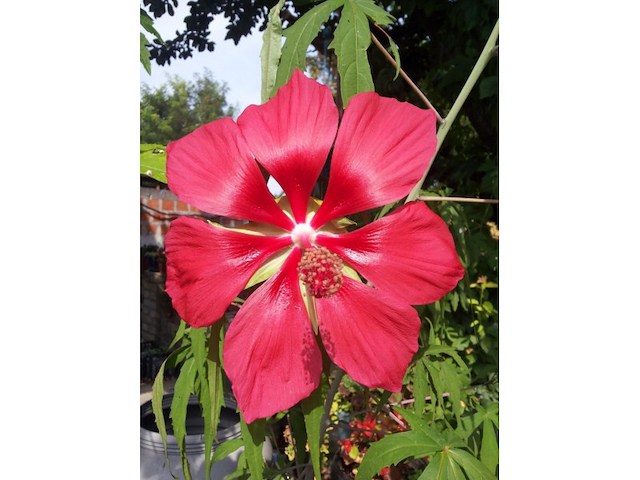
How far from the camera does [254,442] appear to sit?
1.18 feet

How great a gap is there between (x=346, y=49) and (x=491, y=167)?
91cm

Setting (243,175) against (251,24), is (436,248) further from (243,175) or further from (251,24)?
(251,24)

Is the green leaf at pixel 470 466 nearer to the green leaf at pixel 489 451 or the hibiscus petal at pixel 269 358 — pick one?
the green leaf at pixel 489 451

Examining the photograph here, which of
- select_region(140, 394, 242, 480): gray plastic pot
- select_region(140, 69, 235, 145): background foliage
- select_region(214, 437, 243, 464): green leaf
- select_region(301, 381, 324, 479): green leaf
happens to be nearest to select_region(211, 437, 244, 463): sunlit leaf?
select_region(214, 437, 243, 464): green leaf

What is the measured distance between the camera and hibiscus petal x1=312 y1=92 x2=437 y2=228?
292mm

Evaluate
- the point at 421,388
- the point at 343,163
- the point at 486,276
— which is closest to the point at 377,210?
the point at 343,163

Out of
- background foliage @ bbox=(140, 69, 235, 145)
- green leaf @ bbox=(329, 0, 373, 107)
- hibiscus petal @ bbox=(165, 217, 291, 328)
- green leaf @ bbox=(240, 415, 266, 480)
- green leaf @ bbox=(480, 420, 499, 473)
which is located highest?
background foliage @ bbox=(140, 69, 235, 145)

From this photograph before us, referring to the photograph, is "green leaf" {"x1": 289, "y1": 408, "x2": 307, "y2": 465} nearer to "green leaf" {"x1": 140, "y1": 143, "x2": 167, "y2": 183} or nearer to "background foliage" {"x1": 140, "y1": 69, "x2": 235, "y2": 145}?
"green leaf" {"x1": 140, "y1": 143, "x2": 167, "y2": 183}

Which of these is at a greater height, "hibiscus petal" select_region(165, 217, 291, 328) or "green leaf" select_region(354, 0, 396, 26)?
"green leaf" select_region(354, 0, 396, 26)

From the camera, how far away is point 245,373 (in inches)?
11.7

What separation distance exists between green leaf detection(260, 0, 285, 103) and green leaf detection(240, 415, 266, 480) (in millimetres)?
225

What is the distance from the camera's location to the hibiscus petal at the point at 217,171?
11.8 inches

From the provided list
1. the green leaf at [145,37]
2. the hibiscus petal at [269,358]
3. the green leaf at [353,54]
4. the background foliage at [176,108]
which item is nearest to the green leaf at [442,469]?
the hibiscus petal at [269,358]

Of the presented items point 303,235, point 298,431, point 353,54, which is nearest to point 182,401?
point 298,431
